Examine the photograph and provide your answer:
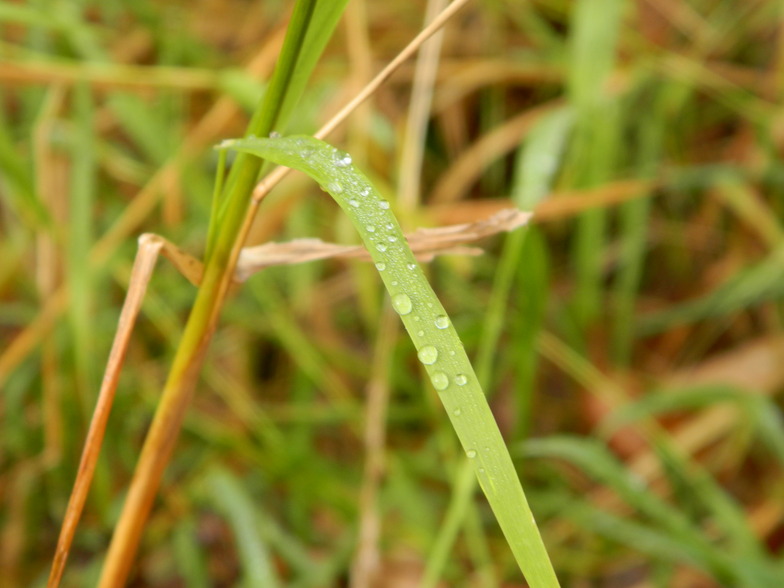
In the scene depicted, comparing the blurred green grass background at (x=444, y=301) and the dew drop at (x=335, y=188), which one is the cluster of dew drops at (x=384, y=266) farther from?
the blurred green grass background at (x=444, y=301)

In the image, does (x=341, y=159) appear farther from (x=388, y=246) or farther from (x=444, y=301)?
(x=444, y=301)

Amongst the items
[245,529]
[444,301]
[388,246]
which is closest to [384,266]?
[388,246]

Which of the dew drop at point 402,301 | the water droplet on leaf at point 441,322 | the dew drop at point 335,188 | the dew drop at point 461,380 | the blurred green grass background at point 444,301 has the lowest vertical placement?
the dew drop at point 461,380

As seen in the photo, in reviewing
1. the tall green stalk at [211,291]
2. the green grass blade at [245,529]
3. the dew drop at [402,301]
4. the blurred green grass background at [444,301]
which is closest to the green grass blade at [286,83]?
the tall green stalk at [211,291]

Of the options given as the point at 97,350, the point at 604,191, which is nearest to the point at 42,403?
the point at 97,350

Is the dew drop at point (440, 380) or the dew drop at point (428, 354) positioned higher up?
the dew drop at point (428, 354)

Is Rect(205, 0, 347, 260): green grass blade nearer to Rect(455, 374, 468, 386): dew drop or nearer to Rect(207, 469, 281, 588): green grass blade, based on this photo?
Rect(455, 374, 468, 386): dew drop

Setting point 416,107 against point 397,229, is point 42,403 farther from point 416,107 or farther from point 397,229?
point 397,229
